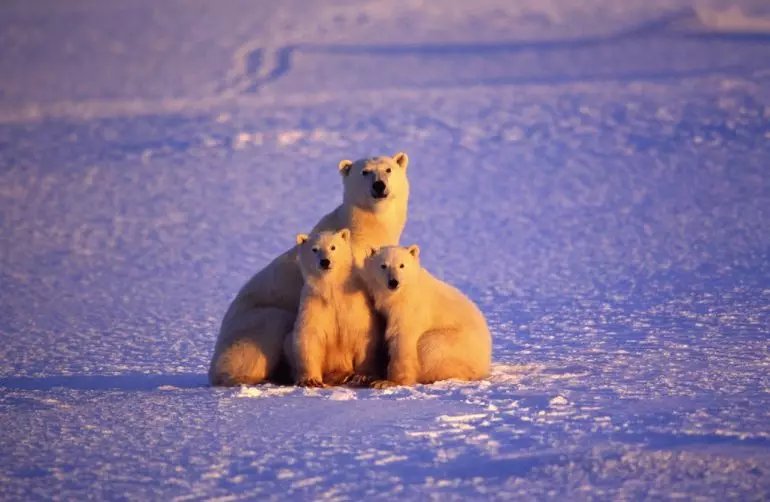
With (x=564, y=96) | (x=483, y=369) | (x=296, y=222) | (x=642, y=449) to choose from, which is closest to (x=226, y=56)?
(x=564, y=96)

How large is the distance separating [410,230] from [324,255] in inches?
282

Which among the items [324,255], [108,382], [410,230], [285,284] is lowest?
[108,382]

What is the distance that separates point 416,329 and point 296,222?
7.29 metres

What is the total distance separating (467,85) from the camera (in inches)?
716

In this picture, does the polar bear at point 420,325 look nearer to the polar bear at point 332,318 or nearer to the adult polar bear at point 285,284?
the polar bear at point 332,318

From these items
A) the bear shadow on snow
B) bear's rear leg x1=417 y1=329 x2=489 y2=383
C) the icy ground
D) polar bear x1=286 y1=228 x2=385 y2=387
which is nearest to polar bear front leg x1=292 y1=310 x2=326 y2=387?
polar bear x1=286 y1=228 x2=385 y2=387

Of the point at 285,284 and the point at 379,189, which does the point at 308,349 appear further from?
the point at 379,189

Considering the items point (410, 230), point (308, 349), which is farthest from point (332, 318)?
point (410, 230)

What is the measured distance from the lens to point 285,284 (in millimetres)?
6707

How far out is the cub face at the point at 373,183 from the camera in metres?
6.63

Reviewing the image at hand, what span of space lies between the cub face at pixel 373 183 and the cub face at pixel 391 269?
530 mm

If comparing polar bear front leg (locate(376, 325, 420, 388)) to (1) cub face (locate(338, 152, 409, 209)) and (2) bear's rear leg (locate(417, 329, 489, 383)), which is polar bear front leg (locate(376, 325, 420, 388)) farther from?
(1) cub face (locate(338, 152, 409, 209))

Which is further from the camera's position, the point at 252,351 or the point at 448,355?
the point at 252,351

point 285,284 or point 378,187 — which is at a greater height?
point 378,187
